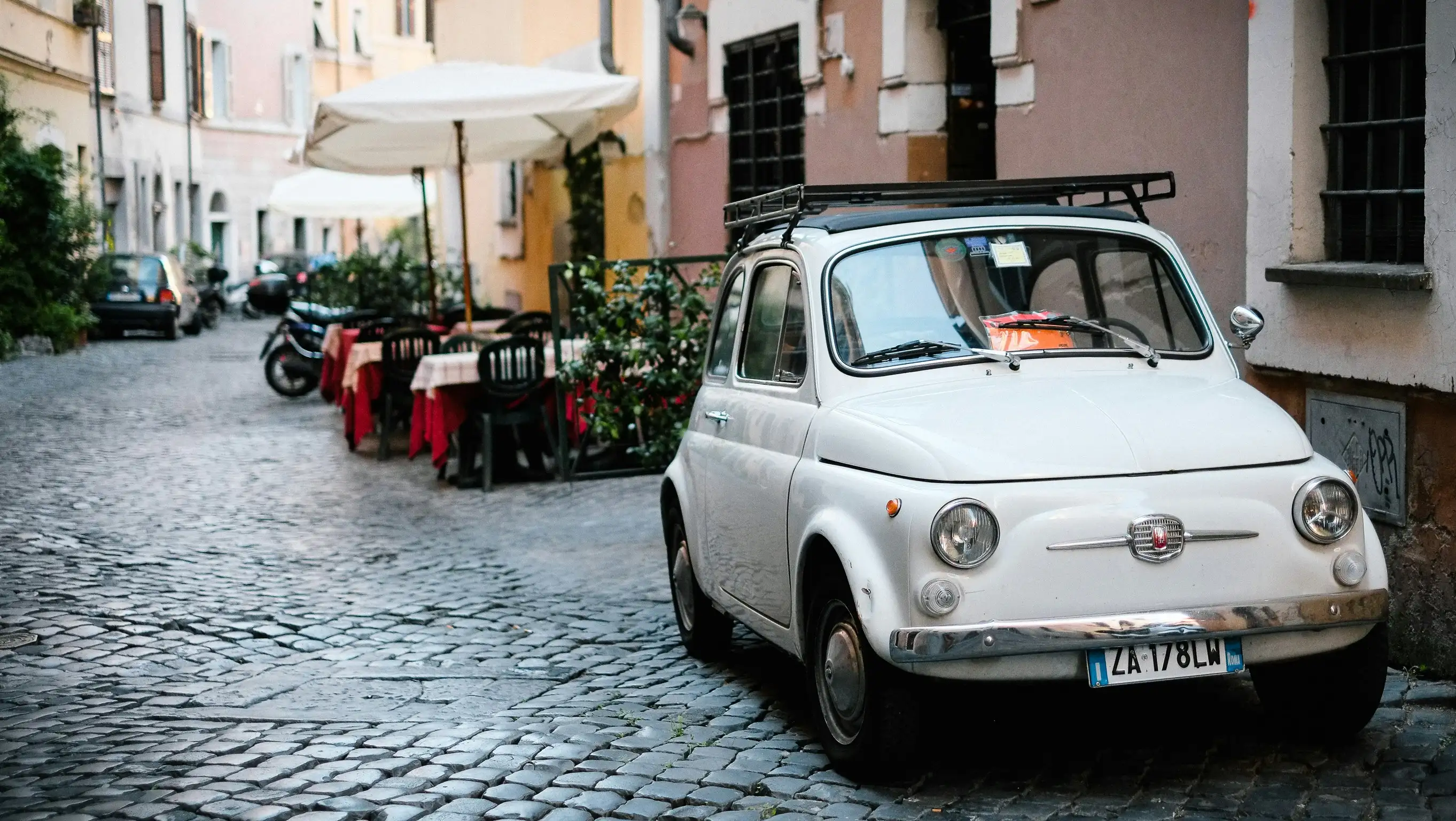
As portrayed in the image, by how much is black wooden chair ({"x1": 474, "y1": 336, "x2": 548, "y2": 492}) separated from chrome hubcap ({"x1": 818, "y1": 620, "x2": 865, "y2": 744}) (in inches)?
278

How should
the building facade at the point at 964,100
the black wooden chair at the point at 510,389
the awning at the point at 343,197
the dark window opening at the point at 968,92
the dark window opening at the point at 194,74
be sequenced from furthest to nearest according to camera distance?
the dark window opening at the point at 194,74 < the awning at the point at 343,197 < the black wooden chair at the point at 510,389 < the dark window opening at the point at 968,92 < the building facade at the point at 964,100

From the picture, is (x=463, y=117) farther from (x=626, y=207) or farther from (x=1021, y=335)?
(x=1021, y=335)

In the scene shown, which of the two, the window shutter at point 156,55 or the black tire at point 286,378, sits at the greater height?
the window shutter at point 156,55

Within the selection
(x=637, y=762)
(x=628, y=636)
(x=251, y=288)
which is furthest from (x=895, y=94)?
(x=251, y=288)

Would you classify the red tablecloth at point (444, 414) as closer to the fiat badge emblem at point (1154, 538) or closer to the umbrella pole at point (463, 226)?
the umbrella pole at point (463, 226)

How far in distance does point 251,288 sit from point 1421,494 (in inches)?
1443

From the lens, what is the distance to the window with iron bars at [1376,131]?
6461 millimetres

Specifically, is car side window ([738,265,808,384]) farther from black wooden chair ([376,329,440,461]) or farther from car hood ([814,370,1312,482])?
black wooden chair ([376,329,440,461])

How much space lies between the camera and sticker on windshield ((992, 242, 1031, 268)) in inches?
221

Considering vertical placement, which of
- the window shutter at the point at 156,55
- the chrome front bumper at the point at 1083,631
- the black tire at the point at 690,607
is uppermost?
the window shutter at the point at 156,55

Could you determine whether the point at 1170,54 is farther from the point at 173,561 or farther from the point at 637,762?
the point at 173,561

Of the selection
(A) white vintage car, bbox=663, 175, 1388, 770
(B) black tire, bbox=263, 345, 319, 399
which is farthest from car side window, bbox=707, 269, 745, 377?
(B) black tire, bbox=263, 345, 319, 399

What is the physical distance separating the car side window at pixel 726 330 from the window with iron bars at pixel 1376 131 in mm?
2405

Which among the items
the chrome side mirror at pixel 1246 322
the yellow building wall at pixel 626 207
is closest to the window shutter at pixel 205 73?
the yellow building wall at pixel 626 207
